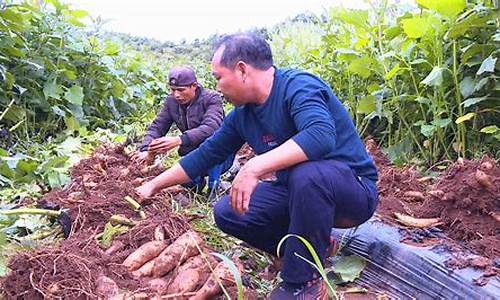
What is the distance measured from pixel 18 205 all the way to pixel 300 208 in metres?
1.72

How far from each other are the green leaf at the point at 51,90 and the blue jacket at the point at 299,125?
291 cm

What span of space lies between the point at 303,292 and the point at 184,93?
1814mm

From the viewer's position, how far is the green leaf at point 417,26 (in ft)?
10.1

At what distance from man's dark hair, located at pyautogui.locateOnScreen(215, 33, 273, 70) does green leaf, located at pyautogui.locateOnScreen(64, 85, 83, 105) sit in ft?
10.9

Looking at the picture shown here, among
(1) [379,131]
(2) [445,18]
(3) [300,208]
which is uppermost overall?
(2) [445,18]

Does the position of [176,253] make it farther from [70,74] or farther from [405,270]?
[70,74]

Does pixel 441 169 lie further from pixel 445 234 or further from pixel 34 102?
pixel 34 102

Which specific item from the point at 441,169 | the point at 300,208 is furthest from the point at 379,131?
the point at 300,208

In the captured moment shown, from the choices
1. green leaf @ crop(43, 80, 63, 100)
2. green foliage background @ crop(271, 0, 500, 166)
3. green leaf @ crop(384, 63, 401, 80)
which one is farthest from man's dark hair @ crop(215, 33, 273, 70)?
green leaf @ crop(43, 80, 63, 100)

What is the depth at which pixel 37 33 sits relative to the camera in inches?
199

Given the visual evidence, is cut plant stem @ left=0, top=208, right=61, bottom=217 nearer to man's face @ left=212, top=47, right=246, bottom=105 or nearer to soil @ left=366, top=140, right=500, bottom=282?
man's face @ left=212, top=47, right=246, bottom=105

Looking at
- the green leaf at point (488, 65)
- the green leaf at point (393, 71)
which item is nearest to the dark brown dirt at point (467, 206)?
the green leaf at point (488, 65)

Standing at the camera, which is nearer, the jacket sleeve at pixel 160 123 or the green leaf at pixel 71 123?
the jacket sleeve at pixel 160 123

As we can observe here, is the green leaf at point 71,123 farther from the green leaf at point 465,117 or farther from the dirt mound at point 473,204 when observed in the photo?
the dirt mound at point 473,204
